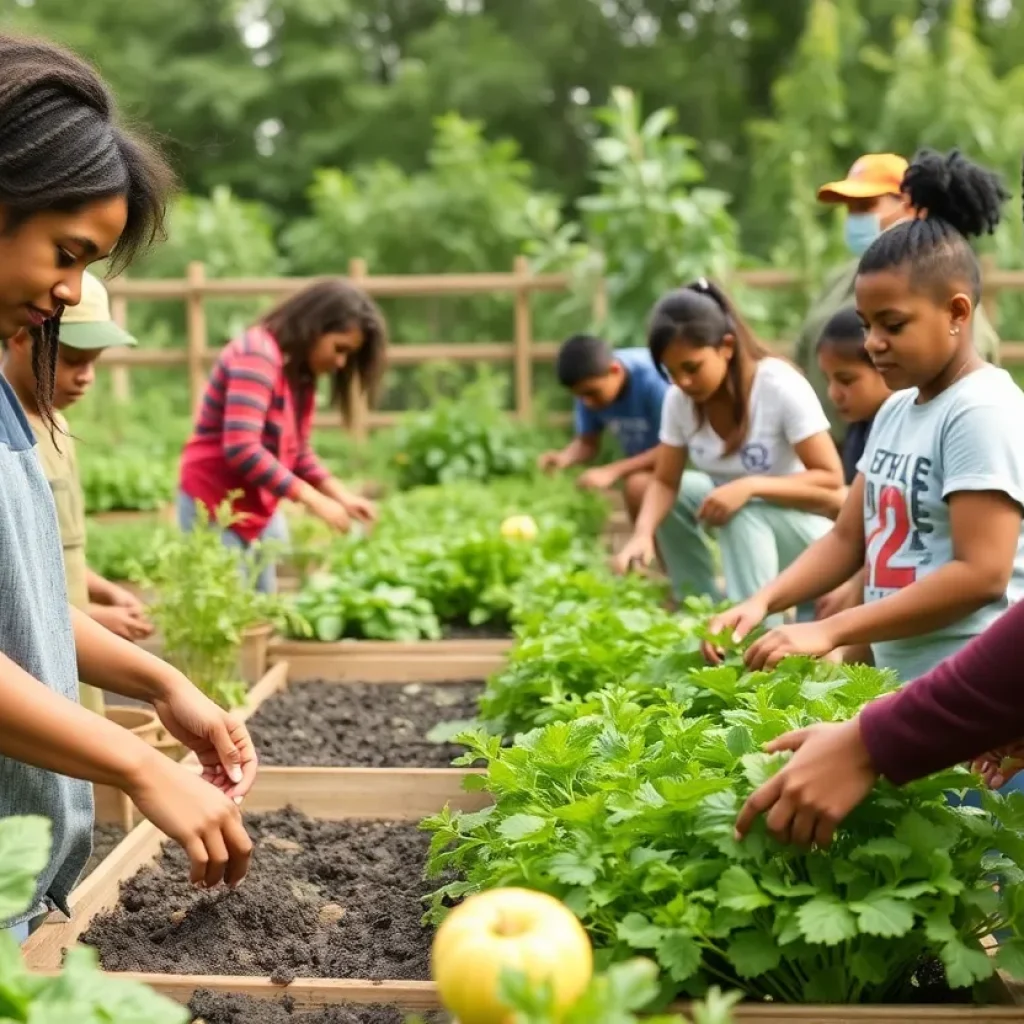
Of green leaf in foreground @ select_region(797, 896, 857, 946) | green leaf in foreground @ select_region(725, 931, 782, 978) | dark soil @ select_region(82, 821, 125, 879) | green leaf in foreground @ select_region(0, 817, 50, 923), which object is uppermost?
green leaf in foreground @ select_region(0, 817, 50, 923)

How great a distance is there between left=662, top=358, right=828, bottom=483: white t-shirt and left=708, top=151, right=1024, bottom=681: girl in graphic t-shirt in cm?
165

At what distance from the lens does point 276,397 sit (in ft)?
18.6

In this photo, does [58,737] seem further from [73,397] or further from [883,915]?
[73,397]

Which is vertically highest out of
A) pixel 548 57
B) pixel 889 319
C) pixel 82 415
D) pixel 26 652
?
pixel 548 57

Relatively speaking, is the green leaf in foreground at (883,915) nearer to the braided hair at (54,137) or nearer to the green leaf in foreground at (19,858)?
the green leaf in foreground at (19,858)

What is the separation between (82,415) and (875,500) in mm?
9720

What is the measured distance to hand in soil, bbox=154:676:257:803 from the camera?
7.36 ft

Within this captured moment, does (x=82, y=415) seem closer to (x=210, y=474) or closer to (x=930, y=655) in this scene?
(x=210, y=474)

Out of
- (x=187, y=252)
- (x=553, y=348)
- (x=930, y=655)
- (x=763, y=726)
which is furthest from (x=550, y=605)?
(x=187, y=252)

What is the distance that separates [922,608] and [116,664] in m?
1.51

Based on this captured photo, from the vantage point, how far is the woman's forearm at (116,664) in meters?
2.27

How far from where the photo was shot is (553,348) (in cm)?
1134

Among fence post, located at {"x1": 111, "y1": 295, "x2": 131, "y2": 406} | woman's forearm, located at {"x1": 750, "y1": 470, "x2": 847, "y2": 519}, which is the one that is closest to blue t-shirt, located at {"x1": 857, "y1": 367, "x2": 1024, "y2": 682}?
woman's forearm, located at {"x1": 750, "y1": 470, "x2": 847, "y2": 519}

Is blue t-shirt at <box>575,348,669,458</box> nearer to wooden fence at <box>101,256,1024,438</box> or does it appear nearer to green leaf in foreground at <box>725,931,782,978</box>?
Answer: wooden fence at <box>101,256,1024,438</box>
